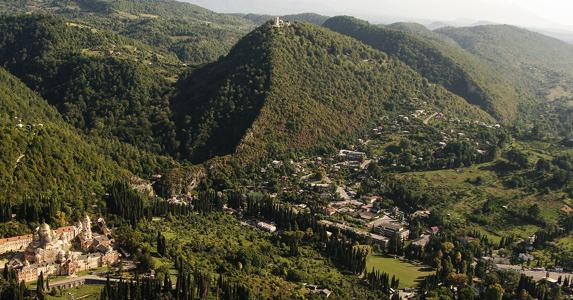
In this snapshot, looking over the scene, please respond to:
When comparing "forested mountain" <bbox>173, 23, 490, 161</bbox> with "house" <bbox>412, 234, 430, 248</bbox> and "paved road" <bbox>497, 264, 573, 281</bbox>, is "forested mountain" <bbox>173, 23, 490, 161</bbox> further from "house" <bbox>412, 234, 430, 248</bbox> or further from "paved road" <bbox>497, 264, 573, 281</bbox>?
"paved road" <bbox>497, 264, 573, 281</bbox>

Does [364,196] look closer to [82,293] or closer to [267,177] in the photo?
[267,177]

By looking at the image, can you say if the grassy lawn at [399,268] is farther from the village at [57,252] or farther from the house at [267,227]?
A: the village at [57,252]

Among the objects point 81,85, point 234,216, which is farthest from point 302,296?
point 81,85

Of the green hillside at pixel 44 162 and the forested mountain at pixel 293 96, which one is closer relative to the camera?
the green hillside at pixel 44 162

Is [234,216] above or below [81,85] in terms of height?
below

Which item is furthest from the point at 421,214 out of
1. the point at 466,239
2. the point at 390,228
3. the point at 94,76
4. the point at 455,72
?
the point at 455,72

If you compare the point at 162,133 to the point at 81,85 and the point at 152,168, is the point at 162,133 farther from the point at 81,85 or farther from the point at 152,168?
the point at 81,85

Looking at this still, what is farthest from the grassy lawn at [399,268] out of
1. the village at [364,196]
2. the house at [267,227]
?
the house at [267,227]
